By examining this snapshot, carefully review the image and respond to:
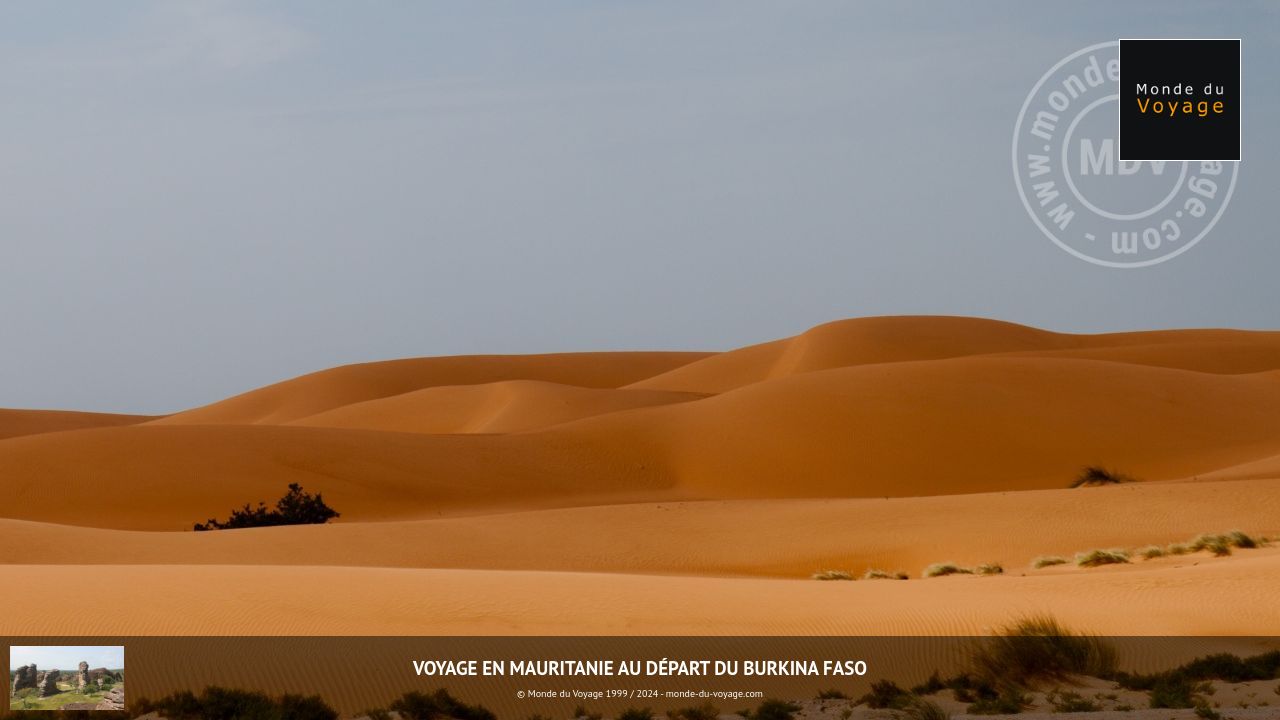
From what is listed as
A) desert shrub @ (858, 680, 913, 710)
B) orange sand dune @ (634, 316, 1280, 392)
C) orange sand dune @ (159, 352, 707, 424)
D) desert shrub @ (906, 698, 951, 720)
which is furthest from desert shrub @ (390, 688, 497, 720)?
orange sand dune @ (159, 352, 707, 424)

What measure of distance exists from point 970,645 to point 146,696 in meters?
5.93

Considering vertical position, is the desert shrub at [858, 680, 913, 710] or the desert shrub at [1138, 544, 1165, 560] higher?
the desert shrub at [1138, 544, 1165, 560]

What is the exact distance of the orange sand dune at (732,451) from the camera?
36781 mm

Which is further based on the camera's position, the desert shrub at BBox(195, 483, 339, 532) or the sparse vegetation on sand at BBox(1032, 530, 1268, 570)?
the desert shrub at BBox(195, 483, 339, 532)

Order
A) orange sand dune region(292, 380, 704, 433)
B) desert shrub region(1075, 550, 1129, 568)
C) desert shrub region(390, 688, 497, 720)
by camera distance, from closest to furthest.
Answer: desert shrub region(390, 688, 497, 720) < desert shrub region(1075, 550, 1129, 568) < orange sand dune region(292, 380, 704, 433)

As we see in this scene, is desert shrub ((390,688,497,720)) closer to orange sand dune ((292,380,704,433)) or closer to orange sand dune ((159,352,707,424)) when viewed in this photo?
orange sand dune ((292,380,704,433))

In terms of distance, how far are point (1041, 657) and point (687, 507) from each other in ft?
61.9

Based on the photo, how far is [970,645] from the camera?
417 inches

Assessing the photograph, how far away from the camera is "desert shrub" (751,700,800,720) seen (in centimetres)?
900

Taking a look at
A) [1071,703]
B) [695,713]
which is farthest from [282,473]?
[1071,703]

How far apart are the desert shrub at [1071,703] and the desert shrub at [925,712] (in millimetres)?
803

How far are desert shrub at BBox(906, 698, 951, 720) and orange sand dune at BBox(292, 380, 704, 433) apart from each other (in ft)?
154

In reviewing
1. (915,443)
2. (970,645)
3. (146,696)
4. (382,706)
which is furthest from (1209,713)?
(915,443)

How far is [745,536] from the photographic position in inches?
1022
